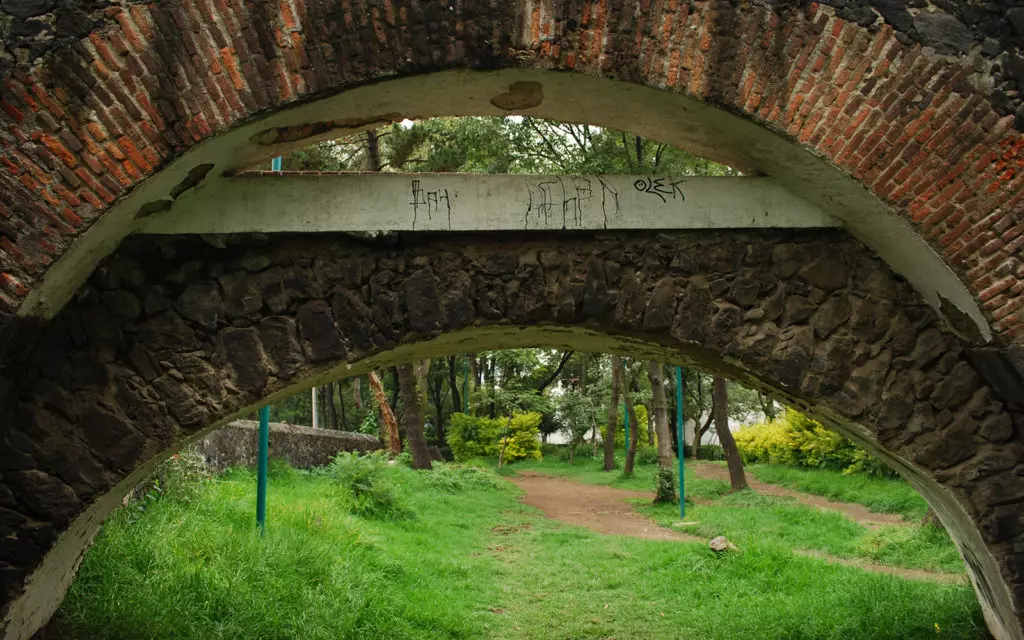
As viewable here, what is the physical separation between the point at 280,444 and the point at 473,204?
870 cm

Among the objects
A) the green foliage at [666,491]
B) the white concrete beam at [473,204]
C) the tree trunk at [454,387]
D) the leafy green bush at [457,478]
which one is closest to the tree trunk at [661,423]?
the green foliage at [666,491]

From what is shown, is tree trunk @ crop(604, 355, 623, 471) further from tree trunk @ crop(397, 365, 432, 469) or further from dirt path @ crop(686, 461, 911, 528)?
tree trunk @ crop(397, 365, 432, 469)

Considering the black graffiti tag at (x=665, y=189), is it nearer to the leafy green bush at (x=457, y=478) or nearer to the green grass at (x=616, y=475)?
the leafy green bush at (x=457, y=478)

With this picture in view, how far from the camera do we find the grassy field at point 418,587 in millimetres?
5191

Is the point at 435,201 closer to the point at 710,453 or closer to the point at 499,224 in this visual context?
the point at 499,224

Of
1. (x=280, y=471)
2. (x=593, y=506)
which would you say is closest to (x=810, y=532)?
(x=593, y=506)

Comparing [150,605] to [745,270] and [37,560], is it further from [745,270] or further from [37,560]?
[745,270]

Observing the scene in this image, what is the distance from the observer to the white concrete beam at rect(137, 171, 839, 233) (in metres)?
3.90

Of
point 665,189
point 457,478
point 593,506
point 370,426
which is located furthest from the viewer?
point 370,426

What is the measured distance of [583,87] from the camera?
3844 mm

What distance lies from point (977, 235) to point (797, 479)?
1306cm

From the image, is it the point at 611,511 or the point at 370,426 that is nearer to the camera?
the point at 611,511

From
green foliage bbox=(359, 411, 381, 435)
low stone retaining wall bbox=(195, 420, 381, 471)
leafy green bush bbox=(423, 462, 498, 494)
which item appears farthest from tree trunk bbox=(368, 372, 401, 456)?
green foliage bbox=(359, 411, 381, 435)

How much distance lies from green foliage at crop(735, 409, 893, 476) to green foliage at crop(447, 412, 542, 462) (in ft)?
21.9
